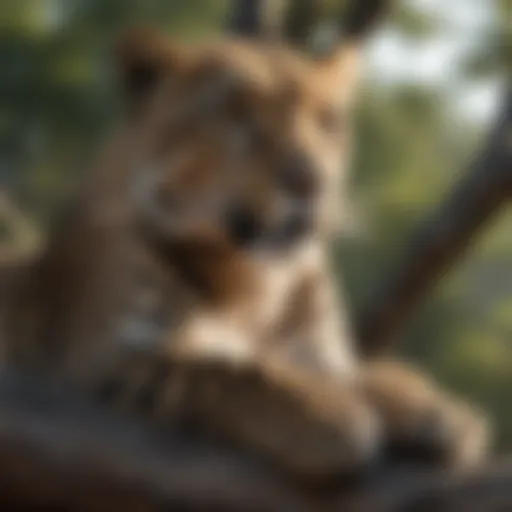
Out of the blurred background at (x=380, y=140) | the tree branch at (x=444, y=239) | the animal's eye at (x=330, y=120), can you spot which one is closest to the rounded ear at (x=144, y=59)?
the animal's eye at (x=330, y=120)

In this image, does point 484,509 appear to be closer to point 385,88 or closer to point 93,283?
point 93,283

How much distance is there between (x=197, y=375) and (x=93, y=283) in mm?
225

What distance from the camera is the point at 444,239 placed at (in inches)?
56.0

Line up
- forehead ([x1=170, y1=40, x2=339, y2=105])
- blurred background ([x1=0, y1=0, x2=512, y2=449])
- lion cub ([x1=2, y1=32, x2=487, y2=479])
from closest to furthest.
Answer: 1. lion cub ([x1=2, y1=32, x2=487, y2=479])
2. forehead ([x1=170, y1=40, x2=339, y2=105])
3. blurred background ([x1=0, y1=0, x2=512, y2=449])

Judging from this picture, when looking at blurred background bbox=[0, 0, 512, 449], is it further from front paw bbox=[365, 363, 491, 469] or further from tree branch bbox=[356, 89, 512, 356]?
front paw bbox=[365, 363, 491, 469]

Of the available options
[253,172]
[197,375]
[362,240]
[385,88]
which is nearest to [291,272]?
[253,172]

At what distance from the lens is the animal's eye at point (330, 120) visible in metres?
1.21

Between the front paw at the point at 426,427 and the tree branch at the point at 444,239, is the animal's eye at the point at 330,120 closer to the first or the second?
the tree branch at the point at 444,239

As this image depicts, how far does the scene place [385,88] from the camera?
8.73 ft

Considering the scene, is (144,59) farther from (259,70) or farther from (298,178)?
(298,178)

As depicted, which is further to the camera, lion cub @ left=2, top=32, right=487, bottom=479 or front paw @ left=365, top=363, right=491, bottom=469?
lion cub @ left=2, top=32, right=487, bottom=479

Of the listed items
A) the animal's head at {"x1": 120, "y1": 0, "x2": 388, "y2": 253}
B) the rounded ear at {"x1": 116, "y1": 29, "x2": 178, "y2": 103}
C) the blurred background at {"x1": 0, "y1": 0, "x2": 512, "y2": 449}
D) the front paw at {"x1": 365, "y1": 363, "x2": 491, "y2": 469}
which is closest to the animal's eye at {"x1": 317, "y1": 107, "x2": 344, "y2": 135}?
the animal's head at {"x1": 120, "y1": 0, "x2": 388, "y2": 253}

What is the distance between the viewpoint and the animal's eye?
3.98 ft

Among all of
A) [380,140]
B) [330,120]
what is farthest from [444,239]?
[380,140]
